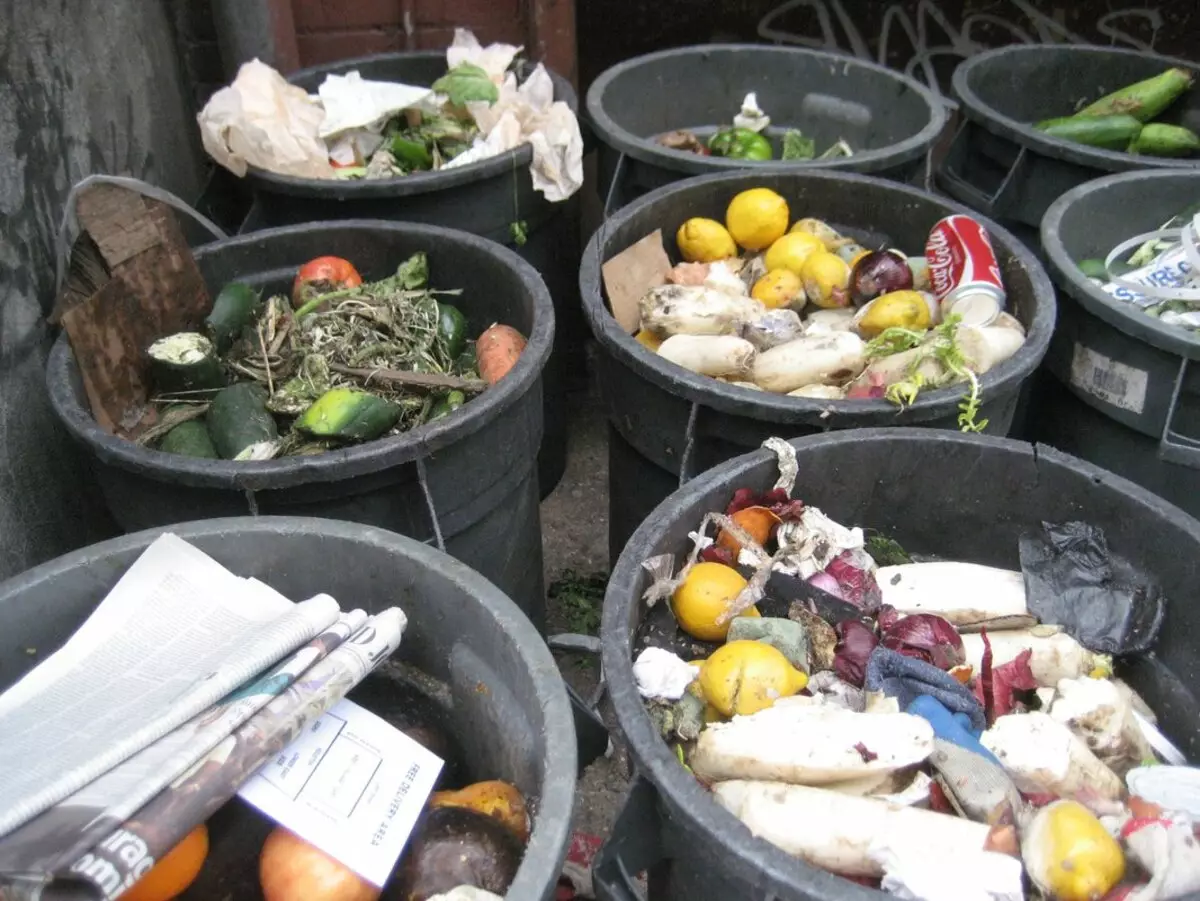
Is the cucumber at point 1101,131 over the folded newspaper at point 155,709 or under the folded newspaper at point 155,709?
over

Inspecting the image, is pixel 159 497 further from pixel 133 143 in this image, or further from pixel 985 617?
pixel 985 617

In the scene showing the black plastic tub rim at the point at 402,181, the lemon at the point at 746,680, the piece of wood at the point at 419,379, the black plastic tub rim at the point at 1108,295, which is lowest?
the lemon at the point at 746,680

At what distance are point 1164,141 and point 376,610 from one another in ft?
8.69

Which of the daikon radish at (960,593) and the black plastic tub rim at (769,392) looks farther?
the black plastic tub rim at (769,392)

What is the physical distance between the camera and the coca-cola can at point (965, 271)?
83.5 inches

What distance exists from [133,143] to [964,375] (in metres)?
2.11

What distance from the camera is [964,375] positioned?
6.11 ft

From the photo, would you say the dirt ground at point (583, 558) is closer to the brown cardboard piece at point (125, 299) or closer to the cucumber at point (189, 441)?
the cucumber at point (189, 441)

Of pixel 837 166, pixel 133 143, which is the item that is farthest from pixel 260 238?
pixel 837 166

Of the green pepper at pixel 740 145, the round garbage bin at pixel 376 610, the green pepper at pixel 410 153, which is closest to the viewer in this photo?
the round garbage bin at pixel 376 610

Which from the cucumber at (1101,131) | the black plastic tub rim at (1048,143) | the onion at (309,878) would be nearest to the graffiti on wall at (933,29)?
the black plastic tub rim at (1048,143)

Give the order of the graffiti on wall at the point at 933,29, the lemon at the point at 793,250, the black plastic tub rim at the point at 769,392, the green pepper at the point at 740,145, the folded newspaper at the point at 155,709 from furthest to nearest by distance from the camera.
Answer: the graffiti on wall at the point at 933,29
the green pepper at the point at 740,145
the lemon at the point at 793,250
the black plastic tub rim at the point at 769,392
the folded newspaper at the point at 155,709

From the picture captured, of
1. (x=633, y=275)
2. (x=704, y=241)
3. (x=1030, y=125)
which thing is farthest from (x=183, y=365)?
(x=1030, y=125)

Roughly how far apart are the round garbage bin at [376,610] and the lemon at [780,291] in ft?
4.02
